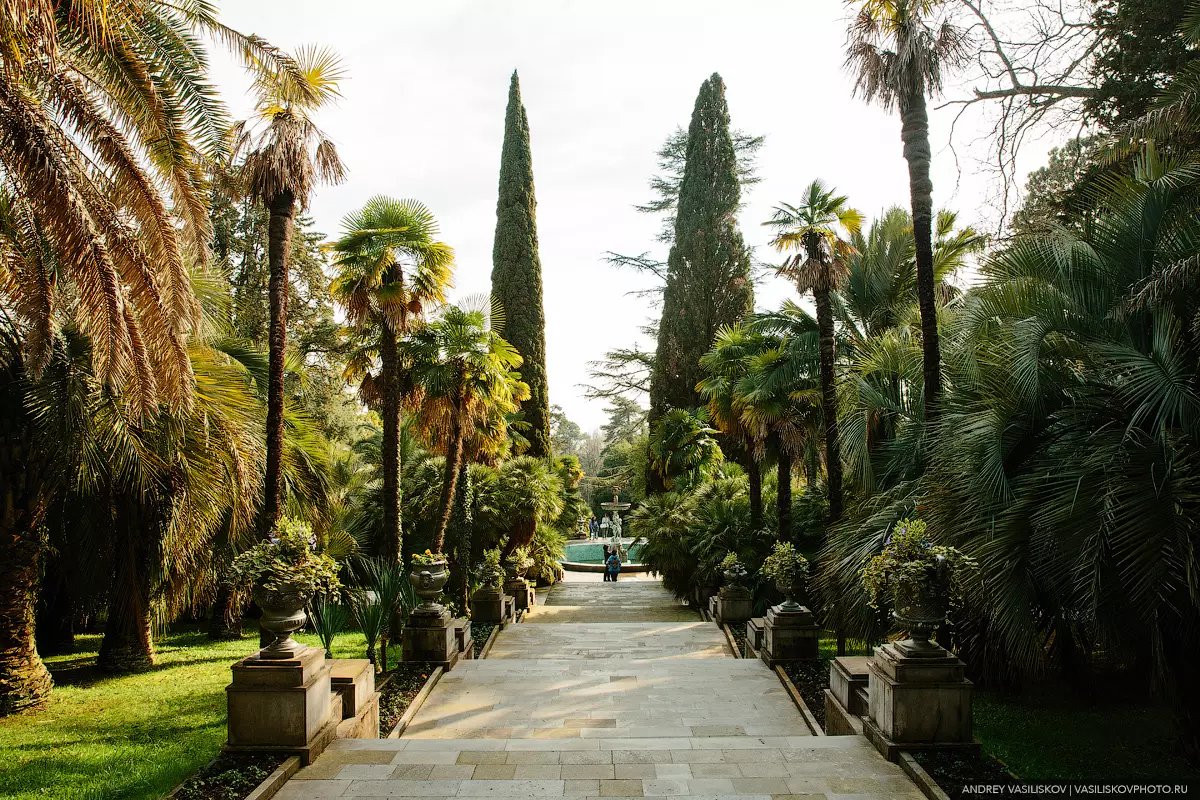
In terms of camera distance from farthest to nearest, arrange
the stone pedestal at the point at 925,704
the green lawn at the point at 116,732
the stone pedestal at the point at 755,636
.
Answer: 1. the stone pedestal at the point at 755,636
2. the stone pedestal at the point at 925,704
3. the green lawn at the point at 116,732

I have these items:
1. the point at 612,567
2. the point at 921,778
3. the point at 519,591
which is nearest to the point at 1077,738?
the point at 921,778

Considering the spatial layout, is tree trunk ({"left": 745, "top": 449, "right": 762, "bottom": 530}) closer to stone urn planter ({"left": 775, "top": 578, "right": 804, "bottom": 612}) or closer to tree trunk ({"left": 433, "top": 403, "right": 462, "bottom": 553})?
stone urn planter ({"left": 775, "top": 578, "right": 804, "bottom": 612})

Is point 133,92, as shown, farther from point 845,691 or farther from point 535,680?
point 845,691

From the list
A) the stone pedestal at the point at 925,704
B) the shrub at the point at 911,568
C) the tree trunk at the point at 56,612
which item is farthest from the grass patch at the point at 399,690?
the shrub at the point at 911,568

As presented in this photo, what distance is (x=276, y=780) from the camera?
209 inches

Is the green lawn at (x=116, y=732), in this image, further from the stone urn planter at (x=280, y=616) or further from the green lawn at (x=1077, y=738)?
the green lawn at (x=1077, y=738)

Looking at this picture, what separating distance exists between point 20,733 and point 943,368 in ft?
37.7

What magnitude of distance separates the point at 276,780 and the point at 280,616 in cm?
126

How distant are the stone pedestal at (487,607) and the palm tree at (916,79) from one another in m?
9.34

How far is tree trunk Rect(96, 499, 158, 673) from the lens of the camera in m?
9.55

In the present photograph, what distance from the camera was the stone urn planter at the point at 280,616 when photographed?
5.98m

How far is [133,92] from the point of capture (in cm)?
662

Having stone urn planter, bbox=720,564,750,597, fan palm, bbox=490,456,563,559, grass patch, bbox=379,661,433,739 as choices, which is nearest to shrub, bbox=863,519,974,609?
grass patch, bbox=379,661,433,739

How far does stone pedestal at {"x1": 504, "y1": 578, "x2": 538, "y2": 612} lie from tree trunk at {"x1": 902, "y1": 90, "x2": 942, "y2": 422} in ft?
39.4
